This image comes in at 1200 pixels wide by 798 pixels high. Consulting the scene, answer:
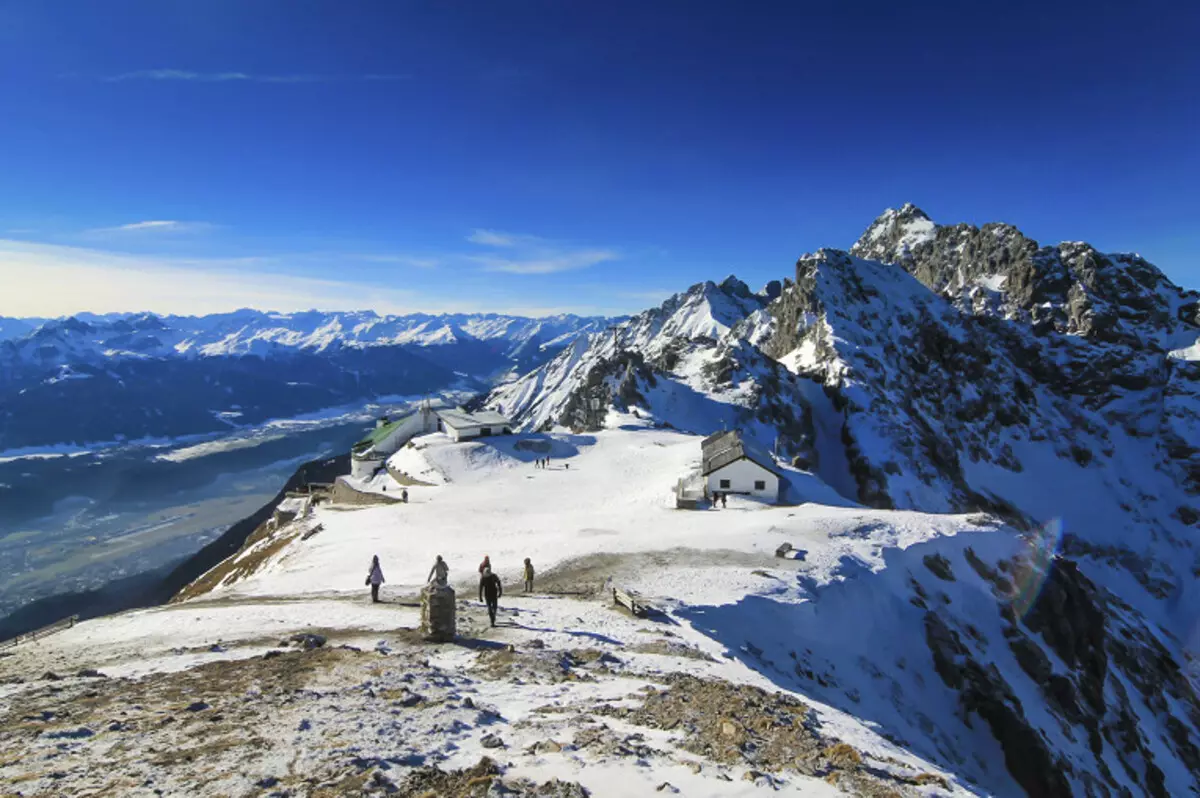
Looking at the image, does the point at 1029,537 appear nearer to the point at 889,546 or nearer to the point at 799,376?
the point at 889,546

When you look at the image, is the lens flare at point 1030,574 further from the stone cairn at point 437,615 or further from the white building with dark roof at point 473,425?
the white building with dark roof at point 473,425

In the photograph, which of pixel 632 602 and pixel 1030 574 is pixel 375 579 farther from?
pixel 1030 574

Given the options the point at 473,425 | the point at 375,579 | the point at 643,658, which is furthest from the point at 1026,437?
the point at 375,579

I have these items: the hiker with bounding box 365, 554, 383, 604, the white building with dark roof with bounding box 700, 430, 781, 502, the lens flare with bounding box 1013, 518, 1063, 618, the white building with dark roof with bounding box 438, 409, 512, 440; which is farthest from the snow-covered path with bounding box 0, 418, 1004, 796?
the white building with dark roof with bounding box 438, 409, 512, 440

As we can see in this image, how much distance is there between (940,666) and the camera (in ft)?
81.9

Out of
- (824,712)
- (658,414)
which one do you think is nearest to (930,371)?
(658,414)

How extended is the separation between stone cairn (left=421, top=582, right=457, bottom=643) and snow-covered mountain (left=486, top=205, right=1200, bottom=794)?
15.9m

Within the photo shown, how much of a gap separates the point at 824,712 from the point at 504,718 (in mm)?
7723

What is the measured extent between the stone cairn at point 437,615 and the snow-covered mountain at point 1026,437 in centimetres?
1588

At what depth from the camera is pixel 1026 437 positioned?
126750 mm

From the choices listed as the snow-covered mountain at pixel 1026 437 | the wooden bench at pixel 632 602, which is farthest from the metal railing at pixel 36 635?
the snow-covered mountain at pixel 1026 437

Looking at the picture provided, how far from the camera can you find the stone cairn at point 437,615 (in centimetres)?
1684

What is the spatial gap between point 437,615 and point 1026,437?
468 ft

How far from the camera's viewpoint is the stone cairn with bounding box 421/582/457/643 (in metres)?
16.8
